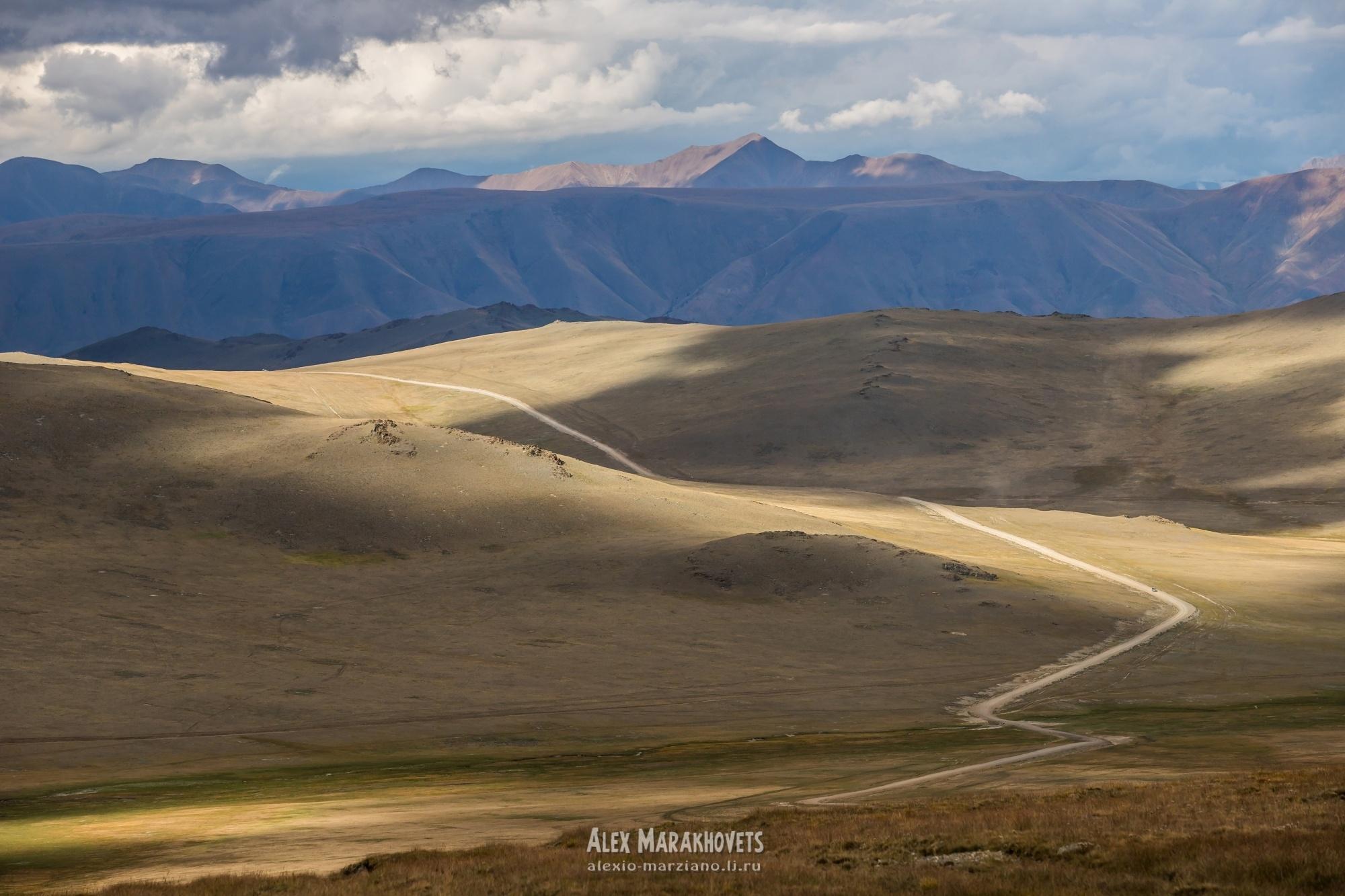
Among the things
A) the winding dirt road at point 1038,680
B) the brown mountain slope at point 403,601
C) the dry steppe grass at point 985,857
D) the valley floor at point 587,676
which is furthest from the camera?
the brown mountain slope at point 403,601

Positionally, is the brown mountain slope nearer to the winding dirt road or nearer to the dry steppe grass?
the winding dirt road

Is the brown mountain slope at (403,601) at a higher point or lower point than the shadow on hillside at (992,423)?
lower

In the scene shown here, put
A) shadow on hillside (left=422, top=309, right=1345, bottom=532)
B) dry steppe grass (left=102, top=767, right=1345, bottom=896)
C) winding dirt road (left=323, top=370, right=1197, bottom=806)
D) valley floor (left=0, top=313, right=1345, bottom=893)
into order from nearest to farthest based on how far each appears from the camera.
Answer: dry steppe grass (left=102, top=767, right=1345, bottom=896), valley floor (left=0, top=313, right=1345, bottom=893), winding dirt road (left=323, top=370, right=1197, bottom=806), shadow on hillside (left=422, top=309, right=1345, bottom=532)

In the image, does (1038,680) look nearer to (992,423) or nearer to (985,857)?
(985,857)

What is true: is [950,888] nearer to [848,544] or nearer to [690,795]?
[690,795]

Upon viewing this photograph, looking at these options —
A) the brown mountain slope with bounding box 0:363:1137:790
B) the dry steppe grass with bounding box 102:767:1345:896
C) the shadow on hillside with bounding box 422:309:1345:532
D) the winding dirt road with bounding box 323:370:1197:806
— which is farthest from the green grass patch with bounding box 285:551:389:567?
the shadow on hillside with bounding box 422:309:1345:532

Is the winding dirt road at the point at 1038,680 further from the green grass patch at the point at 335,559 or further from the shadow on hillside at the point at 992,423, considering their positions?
the green grass patch at the point at 335,559

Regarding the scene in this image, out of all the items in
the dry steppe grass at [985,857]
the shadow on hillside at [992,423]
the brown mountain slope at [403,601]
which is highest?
the shadow on hillside at [992,423]

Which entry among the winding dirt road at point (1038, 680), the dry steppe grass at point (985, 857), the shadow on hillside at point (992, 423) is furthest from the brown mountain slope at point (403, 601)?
the shadow on hillside at point (992, 423)

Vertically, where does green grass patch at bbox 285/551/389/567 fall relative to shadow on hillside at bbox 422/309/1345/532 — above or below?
below
